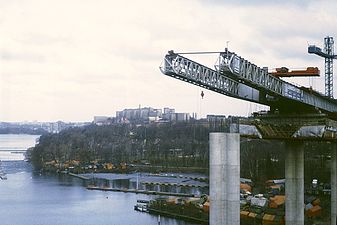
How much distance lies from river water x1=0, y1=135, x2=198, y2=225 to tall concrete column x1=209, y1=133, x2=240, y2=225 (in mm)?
14219

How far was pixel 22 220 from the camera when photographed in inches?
1004

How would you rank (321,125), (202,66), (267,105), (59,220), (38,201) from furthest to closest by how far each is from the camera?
(38,201)
(59,220)
(267,105)
(321,125)
(202,66)

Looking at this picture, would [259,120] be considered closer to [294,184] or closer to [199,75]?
[294,184]

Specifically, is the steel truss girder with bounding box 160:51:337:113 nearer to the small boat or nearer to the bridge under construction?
the bridge under construction

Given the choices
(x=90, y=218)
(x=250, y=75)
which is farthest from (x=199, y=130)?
(x=250, y=75)

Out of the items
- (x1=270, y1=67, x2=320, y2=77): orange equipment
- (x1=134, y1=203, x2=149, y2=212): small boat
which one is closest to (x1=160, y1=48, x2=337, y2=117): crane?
(x1=270, y1=67, x2=320, y2=77): orange equipment

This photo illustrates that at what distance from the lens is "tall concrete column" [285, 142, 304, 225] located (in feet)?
49.8

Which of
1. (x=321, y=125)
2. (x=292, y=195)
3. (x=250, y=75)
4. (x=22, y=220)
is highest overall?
(x=250, y=75)

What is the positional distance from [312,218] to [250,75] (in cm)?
1411

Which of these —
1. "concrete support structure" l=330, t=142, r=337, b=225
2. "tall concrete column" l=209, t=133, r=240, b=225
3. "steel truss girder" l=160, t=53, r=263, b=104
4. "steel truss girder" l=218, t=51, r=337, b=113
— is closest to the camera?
"steel truss girder" l=160, t=53, r=263, b=104

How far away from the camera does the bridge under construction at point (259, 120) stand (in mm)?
9953

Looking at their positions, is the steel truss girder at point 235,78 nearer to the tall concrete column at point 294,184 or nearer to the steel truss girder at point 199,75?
the steel truss girder at point 199,75

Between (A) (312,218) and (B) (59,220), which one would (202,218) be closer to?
(A) (312,218)

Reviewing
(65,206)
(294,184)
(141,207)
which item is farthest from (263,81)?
(65,206)
